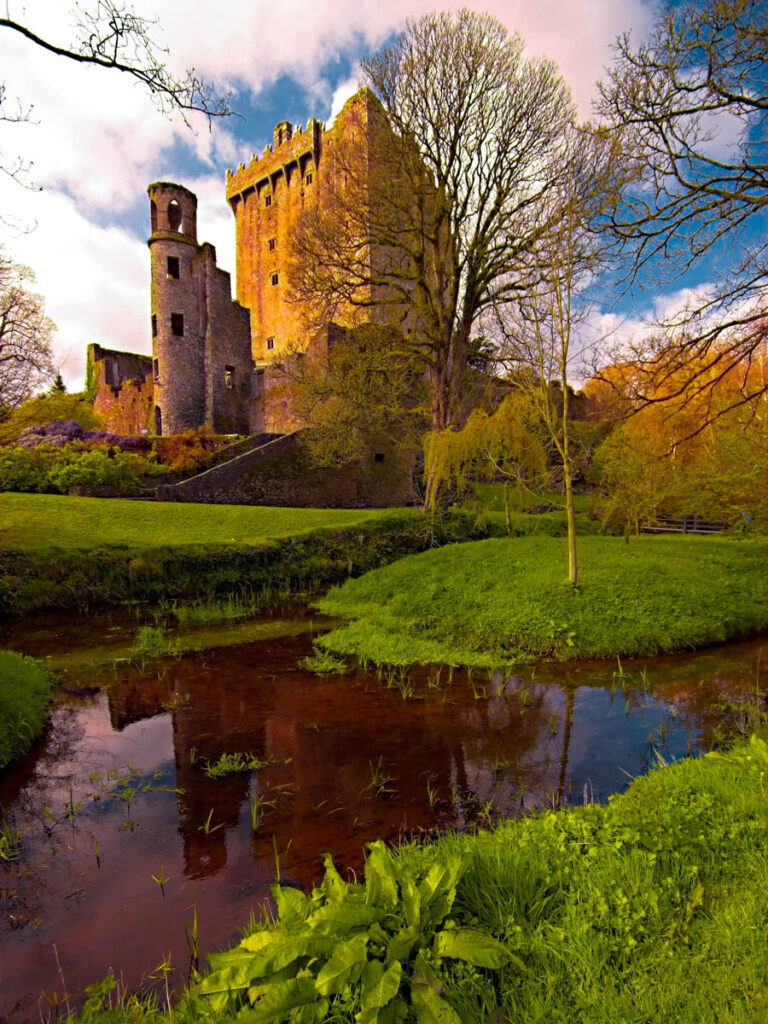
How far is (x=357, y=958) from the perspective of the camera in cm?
211

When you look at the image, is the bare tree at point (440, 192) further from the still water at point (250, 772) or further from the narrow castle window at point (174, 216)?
the narrow castle window at point (174, 216)

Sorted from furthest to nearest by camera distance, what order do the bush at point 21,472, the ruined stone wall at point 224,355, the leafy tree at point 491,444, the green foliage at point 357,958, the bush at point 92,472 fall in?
the ruined stone wall at point 224,355
the bush at point 92,472
the bush at point 21,472
the leafy tree at point 491,444
the green foliage at point 357,958

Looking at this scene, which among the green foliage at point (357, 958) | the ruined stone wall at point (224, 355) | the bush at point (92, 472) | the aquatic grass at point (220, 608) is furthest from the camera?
the ruined stone wall at point (224, 355)

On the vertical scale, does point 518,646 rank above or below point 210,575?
below

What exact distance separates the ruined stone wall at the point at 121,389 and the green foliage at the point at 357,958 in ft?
148

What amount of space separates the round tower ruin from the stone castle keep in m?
0.07

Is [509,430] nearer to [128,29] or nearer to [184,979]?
[128,29]

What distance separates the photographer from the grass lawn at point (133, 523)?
1428 centimetres

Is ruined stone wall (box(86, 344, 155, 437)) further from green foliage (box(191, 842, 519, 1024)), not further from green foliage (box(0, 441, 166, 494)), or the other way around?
green foliage (box(191, 842, 519, 1024))

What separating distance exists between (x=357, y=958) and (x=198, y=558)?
44.7 ft

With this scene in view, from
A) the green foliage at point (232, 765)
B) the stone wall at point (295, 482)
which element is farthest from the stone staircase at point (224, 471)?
the green foliage at point (232, 765)

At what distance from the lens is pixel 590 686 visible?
8.05 metres

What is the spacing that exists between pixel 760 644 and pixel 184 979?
1077 cm

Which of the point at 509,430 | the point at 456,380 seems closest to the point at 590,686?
the point at 509,430
